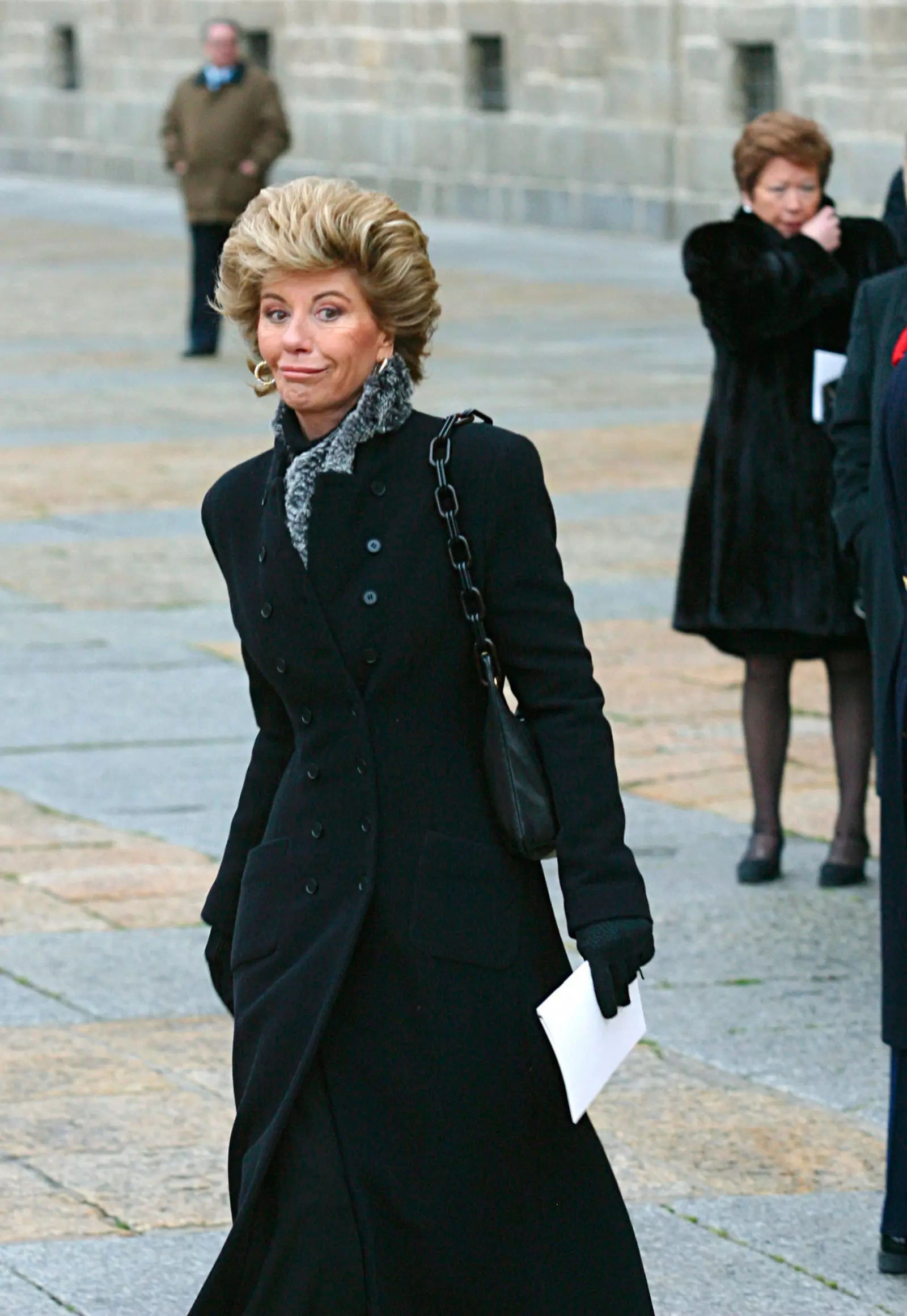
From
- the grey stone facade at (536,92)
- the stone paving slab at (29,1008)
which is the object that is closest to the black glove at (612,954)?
the stone paving slab at (29,1008)

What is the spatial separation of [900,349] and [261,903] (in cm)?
163

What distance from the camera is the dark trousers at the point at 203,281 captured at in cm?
1642

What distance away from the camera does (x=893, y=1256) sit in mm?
4113

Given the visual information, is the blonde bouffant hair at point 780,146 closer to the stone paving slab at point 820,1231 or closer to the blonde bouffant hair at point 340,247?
the stone paving slab at point 820,1231

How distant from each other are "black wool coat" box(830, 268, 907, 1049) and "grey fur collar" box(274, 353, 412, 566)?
92 cm

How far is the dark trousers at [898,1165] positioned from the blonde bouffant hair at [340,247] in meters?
1.48

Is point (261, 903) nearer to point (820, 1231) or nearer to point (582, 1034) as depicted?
point (582, 1034)

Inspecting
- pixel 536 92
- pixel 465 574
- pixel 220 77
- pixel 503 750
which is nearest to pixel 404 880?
pixel 503 750

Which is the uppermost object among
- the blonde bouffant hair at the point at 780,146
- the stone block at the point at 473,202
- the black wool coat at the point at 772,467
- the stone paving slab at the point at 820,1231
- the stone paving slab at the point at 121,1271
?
the blonde bouffant hair at the point at 780,146

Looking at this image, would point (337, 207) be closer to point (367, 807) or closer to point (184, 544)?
point (367, 807)

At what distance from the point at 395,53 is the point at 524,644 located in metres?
24.0

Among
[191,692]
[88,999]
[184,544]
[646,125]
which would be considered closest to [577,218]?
[646,125]

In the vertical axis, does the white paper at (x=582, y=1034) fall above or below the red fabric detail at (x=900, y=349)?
below

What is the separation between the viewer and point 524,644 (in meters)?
3.21
